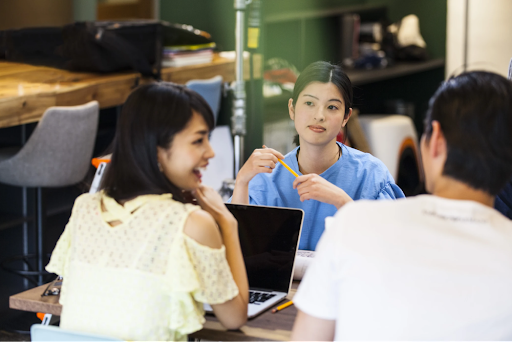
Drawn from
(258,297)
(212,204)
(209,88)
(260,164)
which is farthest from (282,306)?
(209,88)

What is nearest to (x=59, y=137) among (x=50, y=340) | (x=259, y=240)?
(x=259, y=240)

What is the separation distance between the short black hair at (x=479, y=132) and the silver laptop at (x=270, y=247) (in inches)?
20.4

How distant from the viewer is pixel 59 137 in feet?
8.68

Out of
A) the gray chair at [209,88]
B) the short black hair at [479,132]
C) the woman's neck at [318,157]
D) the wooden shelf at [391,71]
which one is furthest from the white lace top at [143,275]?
the wooden shelf at [391,71]

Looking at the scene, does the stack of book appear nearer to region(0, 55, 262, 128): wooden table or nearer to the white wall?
region(0, 55, 262, 128): wooden table

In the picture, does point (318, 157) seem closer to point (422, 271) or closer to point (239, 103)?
point (422, 271)

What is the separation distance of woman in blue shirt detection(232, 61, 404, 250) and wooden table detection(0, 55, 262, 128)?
4.21 feet

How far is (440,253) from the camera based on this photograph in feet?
3.00

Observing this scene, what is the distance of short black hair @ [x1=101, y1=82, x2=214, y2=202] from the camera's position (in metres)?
1.16

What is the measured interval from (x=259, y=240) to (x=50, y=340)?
1.74ft

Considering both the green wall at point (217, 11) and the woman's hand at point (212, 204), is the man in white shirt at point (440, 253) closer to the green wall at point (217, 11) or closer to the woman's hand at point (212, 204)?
the woman's hand at point (212, 204)

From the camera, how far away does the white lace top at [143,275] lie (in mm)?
1106

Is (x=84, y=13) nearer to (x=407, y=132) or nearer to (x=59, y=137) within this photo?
(x=59, y=137)

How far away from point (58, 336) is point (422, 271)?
654 mm
